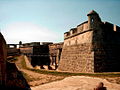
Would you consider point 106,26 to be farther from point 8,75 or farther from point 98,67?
point 8,75

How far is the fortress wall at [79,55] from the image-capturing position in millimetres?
19987

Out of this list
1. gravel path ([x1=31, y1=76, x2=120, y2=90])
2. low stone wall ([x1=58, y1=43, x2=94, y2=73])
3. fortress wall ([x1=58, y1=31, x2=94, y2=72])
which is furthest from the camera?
fortress wall ([x1=58, y1=31, x2=94, y2=72])

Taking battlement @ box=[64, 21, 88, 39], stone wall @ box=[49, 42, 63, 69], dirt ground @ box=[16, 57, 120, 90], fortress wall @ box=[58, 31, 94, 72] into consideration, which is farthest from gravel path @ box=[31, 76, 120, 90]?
stone wall @ box=[49, 42, 63, 69]

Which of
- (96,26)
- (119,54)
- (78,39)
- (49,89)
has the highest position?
(96,26)

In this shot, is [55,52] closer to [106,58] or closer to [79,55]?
[79,55]

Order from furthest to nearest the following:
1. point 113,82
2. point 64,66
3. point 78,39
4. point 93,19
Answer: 1. point 64,66
2. point 78,39
3. point 93,19
4. point 113,82

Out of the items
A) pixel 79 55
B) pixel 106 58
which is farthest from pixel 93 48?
pixel 79 55

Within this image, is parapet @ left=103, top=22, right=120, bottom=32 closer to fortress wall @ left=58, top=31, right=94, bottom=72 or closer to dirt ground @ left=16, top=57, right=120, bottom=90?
fortress wall @ left=58, top=31, right=94, bottom=72

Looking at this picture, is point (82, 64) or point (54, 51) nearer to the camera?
point (82, 64)

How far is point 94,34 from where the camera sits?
806 inches

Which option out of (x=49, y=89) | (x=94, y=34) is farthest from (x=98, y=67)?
(x=49, y=89)

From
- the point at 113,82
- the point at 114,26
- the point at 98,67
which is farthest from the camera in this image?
the point at 114,26

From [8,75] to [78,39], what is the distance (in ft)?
47.5

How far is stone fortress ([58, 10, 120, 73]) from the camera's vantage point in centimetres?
1944
